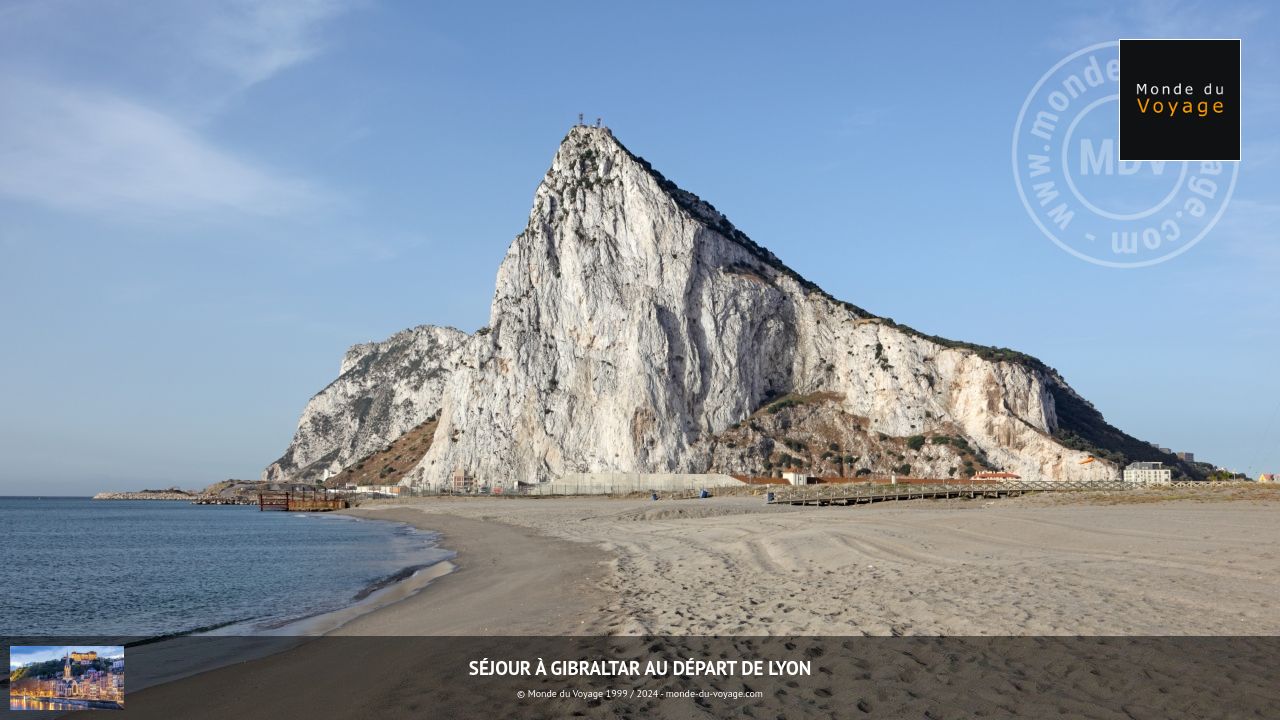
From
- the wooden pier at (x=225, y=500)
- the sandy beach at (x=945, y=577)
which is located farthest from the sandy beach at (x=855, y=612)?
the wooden pier at (x=225, y=500)

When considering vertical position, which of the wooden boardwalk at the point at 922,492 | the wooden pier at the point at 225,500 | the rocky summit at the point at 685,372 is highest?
the rocky summit at the point at 685,372

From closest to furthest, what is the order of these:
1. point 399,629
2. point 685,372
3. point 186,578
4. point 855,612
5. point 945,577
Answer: point 855,612
point 399,629
point 945,577
point 186,578
point 685,372

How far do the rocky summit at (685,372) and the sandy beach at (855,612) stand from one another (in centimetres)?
7254

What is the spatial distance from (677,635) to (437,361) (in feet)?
565

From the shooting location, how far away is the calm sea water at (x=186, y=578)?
62.3 feet

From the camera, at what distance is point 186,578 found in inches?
1086

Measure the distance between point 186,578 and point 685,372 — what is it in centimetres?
7742

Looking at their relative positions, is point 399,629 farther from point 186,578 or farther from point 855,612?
point 186,578

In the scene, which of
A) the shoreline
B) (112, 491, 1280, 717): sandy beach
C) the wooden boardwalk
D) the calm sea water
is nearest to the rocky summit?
the wooden boardwalk

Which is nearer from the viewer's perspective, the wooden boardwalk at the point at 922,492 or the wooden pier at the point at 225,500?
the wooden boardwalk at the point at 922,492

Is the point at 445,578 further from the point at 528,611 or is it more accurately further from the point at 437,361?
the point at 437,361

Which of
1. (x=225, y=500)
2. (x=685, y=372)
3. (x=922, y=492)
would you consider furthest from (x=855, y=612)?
(x=225, y=500)

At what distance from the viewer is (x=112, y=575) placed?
2919 cm

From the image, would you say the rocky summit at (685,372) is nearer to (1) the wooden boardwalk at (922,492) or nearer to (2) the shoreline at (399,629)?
(1) the wooden boardwalk at (922,492)
